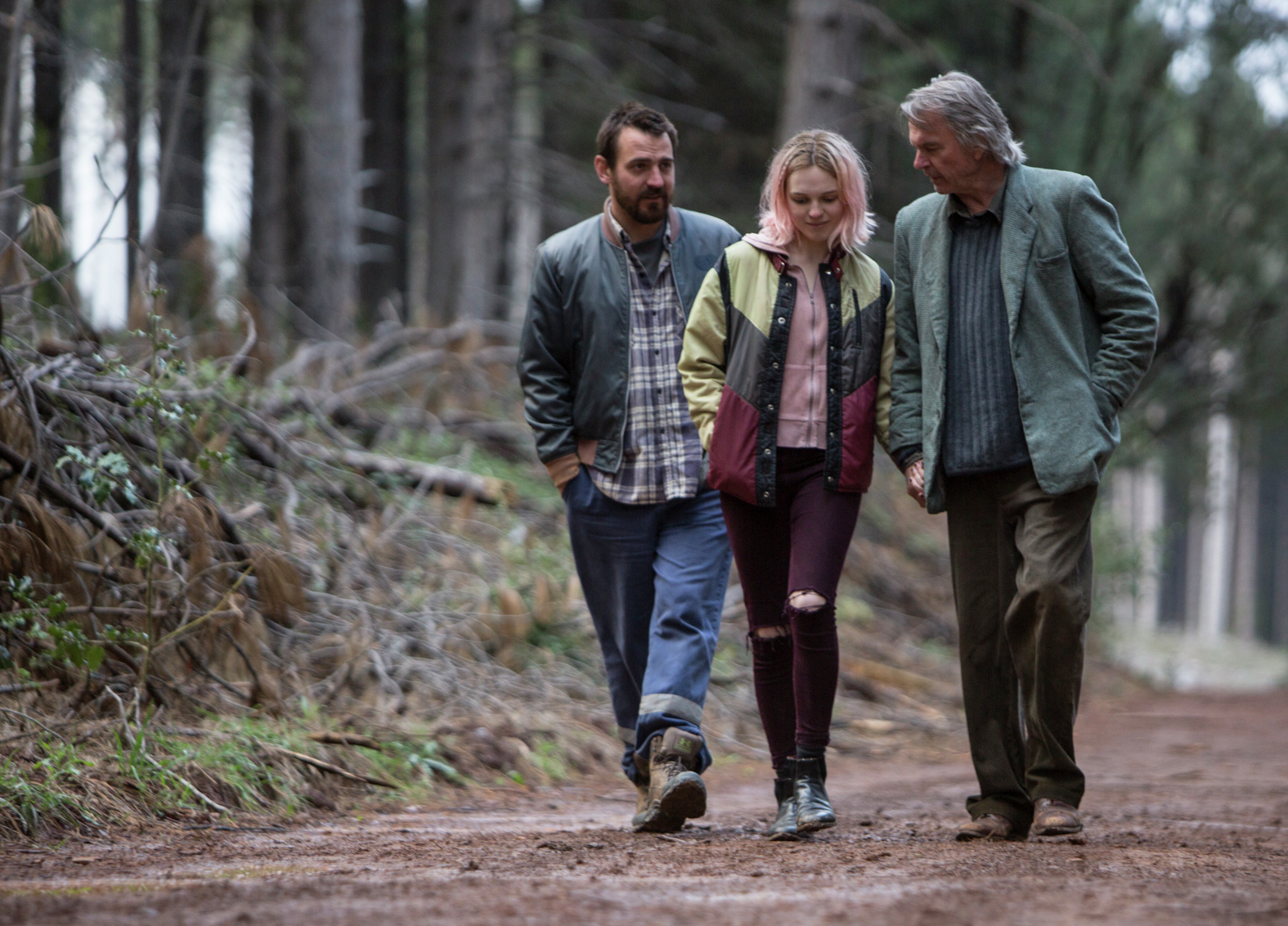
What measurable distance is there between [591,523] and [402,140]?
14.0 metres

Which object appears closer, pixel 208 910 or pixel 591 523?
pixel 208 910

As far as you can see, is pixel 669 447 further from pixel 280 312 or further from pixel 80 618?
pixel 280 312

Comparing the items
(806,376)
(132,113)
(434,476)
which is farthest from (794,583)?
(132,113)

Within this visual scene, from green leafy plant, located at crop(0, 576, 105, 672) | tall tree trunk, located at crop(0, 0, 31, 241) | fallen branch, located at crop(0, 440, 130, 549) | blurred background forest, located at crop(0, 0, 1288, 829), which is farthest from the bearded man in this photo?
tall tree trunk, located at crop(0, 0, 31, 241)

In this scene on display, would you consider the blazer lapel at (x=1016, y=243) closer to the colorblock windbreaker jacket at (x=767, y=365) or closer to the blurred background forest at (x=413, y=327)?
the colorblock windbreaker jacket at (x=767, y=365)

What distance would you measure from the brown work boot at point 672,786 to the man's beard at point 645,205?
1.72m

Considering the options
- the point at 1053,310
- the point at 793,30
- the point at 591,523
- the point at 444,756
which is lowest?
the point at 444,756

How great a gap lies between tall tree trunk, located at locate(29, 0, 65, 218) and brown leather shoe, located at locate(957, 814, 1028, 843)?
557 centimetres

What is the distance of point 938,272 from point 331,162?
881 centimetres

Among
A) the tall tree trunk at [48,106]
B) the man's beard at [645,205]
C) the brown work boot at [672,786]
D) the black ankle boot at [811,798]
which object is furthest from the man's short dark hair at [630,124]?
the tall tree trunk at [48,106]

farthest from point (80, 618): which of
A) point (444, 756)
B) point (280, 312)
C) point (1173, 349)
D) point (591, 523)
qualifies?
point (1173, 349)

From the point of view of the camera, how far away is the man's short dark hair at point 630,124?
454cm

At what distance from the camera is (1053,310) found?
3996 mm

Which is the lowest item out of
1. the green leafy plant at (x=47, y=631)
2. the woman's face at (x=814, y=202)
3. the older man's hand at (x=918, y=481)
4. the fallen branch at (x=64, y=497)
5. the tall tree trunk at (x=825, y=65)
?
the green leafy plant at (x=47, y=631)
